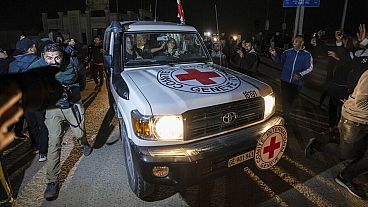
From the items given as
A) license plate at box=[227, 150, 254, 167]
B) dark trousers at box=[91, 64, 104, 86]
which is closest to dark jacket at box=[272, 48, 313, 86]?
license plate at box=[227, 150, 254, 167]

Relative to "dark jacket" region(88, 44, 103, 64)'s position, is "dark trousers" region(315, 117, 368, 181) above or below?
below

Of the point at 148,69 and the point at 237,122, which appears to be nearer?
the point at 237,122

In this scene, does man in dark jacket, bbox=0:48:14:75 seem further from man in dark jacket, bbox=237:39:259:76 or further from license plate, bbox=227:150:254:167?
man in dark jacket, bbox=237:39:259:76

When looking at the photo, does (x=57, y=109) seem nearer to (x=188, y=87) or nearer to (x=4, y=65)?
(x=188, y=87)

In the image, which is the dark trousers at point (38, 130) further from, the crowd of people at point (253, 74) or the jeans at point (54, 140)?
the jeans at point (54, 140)

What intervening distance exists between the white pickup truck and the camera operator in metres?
0.63

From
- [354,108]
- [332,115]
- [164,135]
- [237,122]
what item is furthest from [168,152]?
[332,115]

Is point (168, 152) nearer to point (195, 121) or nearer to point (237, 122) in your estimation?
point (195, 121)

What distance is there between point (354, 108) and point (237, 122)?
1.45 meters

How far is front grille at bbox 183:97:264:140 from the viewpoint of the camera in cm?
279

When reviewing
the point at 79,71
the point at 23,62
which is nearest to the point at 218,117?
the point at 79,71

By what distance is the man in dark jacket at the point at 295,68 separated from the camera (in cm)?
496

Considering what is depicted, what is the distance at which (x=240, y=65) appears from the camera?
6234 millimetres

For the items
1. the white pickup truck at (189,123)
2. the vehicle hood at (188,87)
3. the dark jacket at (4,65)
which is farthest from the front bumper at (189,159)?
the dark jacket at (4,65)
